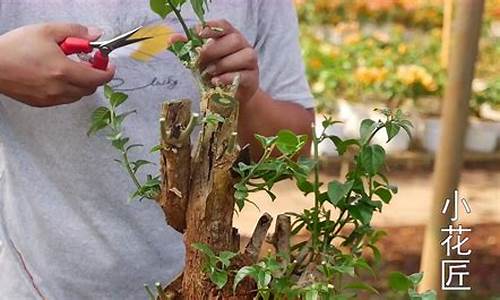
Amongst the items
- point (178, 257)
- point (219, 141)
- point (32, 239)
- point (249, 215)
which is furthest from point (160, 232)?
point (249, 215)

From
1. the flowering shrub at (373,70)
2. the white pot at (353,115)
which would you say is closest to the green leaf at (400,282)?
the white pot at (353,115)

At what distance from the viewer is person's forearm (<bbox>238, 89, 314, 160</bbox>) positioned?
1154 mm

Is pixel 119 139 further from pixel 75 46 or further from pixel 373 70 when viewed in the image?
pixel 373 70

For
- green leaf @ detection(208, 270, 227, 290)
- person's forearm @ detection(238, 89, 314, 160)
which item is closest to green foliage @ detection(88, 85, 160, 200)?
green leaf @ detection(208, 270, 227, 290)

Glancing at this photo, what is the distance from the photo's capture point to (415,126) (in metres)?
5.12

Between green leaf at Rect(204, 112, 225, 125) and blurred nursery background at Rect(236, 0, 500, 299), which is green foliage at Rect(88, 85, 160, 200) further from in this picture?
blurred nursery background at Rect(236, 0, 500, 299)

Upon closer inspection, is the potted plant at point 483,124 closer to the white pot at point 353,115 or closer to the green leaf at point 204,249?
the white pot at point 353,115

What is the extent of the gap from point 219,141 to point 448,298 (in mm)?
2613

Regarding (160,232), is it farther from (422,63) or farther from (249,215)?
(422,63)

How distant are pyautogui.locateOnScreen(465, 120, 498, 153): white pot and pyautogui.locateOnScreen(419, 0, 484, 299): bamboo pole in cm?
265

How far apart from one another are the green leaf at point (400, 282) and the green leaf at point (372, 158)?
97 mm

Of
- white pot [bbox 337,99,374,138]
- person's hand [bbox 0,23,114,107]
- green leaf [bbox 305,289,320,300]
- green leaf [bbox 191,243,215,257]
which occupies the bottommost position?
green leaf [bbox 305,289,320,300]

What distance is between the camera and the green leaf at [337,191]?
85 centimetres

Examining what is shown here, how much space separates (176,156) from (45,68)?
206 millimetres
